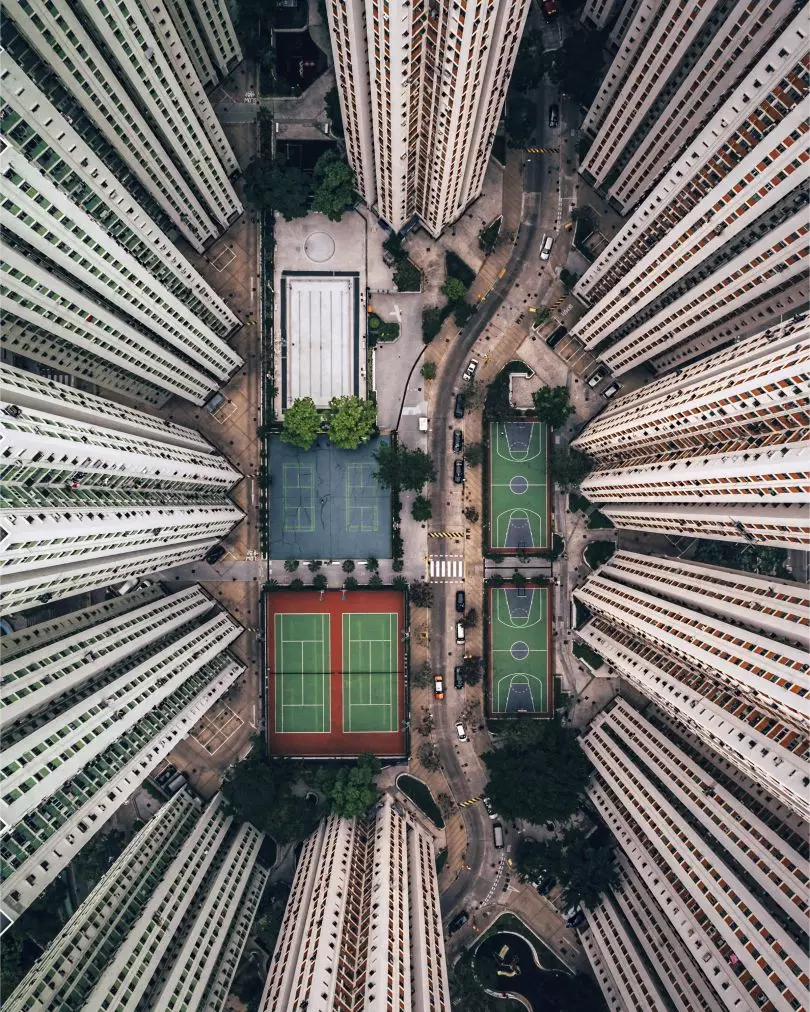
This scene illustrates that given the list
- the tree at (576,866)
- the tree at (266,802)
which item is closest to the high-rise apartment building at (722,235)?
the tree at (576,866)

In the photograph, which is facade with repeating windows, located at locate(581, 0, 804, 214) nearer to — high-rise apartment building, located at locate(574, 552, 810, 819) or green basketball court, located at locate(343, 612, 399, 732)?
high-rise apartment building, located at locate(574, 552, 810, 819)

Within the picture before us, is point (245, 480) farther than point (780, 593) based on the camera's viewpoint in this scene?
Yes

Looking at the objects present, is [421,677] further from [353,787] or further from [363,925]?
[363,925]

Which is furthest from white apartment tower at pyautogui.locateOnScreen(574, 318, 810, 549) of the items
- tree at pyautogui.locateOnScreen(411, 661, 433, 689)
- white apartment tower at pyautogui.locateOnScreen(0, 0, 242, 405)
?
white apartment tower at pyautogui.locateOnScreen(0, 0, 242, 405)

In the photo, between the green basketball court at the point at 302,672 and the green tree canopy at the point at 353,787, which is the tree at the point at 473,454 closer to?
the green basketball court at the point at 302,672

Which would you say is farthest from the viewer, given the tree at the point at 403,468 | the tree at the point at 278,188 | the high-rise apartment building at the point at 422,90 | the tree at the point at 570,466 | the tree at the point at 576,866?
the tree at the point at 570,466

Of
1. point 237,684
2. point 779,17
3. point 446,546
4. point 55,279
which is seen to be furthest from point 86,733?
point 779,17

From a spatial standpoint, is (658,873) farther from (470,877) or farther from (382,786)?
(382,786)
